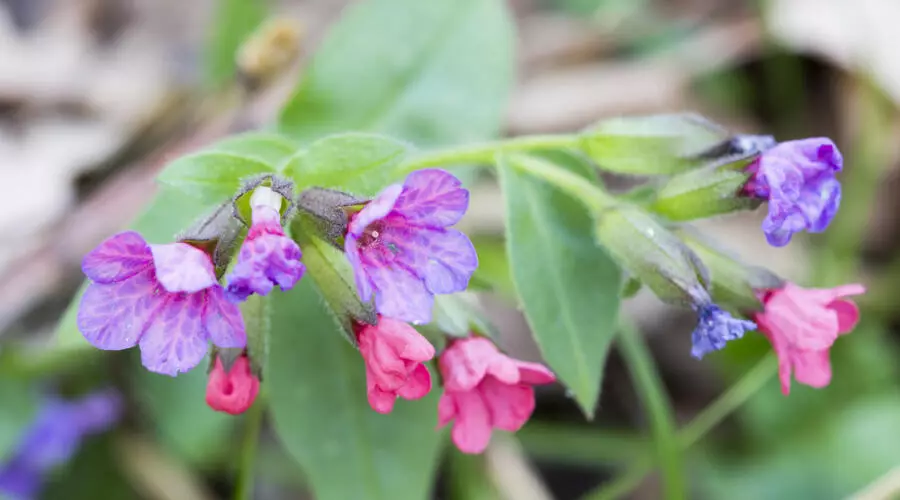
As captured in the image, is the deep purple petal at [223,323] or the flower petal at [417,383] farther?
→ the flower petal at [417,383]

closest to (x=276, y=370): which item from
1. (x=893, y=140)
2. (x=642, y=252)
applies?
(x=642, y=252)

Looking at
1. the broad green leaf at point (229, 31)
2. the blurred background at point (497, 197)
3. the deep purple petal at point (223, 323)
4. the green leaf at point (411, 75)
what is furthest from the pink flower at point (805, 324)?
the broad green leaf at point (229, 31)

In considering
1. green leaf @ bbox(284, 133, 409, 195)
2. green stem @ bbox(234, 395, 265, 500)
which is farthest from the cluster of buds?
green stem @ bbox(234, 395, 265, 500)

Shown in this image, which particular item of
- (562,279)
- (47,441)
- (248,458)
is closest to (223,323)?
(562,279)

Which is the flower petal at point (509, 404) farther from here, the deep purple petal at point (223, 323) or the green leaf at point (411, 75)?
the green leaf at point (411, 75)

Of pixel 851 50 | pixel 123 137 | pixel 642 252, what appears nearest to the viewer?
pixel 642 252

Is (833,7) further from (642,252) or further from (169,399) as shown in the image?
(169,399)
